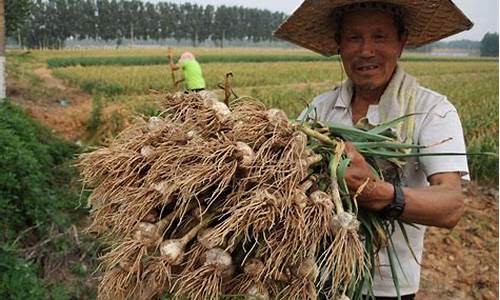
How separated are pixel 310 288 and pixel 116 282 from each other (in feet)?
1.44

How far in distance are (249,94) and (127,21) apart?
2.03m

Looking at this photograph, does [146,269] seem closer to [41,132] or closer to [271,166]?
[271,166]

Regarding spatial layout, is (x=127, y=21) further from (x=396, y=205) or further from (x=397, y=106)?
(x=396, y=205)

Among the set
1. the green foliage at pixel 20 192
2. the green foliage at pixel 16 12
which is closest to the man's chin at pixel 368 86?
the green foliage at pixel 20 192

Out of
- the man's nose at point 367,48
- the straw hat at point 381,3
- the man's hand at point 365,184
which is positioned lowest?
the man's hand at point 365,184

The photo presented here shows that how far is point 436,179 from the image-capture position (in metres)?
1.48

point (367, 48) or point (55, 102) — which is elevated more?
point (367, 48)

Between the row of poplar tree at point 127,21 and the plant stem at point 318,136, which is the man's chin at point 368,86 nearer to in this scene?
the plant stem at point 318,136

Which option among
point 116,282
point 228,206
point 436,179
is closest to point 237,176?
point 228,206

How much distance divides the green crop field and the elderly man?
15.2ft

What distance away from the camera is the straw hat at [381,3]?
69.4 inches

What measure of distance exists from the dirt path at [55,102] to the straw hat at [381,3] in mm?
5288

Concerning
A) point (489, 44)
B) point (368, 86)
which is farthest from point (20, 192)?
point (489, 44)

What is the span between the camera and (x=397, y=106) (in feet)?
5.45
